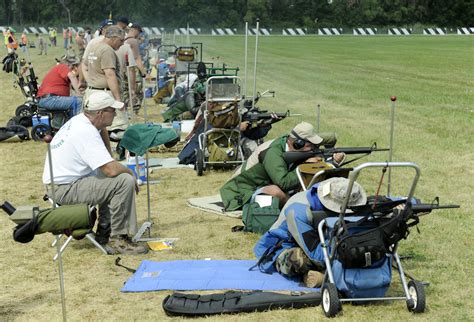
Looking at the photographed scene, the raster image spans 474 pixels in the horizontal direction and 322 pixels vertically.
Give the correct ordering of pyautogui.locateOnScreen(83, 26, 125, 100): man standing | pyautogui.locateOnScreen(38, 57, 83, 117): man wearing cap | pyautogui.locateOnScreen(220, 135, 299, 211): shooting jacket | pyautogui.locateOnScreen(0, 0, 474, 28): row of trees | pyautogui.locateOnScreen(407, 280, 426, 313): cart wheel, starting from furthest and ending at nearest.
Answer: pyautogui.locateOnScreen(0, 0, 474, 28): row of trees → pyautogui.locateOnScreen(38, 57, 83, 117): man wearing cap → pyautogui.locateOnScreen(83, 26, 125, 100): man standing → pyautogui.locateOnScreen(220, 135, 299, 211): shooting jacket → pyautogui.locateOnScreen(407, 280, 426, 313): cart wheel

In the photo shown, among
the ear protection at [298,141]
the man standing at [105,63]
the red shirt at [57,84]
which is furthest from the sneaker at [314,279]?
the red shirt at [57,84]

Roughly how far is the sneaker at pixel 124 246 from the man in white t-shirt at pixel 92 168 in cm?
16

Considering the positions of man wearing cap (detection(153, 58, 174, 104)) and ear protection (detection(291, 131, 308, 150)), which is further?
man wearing cap (detection(153, 58, 174, 104))

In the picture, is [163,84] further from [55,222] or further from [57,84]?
[55,222]

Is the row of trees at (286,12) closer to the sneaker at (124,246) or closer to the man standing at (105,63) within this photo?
the man standing at (105,63)

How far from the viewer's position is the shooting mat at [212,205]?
26.7ft

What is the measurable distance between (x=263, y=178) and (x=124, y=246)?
5.61ft

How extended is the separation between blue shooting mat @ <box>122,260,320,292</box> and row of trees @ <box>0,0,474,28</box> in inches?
3003

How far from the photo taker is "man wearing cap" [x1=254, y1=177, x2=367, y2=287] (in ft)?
18.0

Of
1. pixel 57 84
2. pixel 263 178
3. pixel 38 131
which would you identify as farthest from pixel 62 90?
pixel 263 178

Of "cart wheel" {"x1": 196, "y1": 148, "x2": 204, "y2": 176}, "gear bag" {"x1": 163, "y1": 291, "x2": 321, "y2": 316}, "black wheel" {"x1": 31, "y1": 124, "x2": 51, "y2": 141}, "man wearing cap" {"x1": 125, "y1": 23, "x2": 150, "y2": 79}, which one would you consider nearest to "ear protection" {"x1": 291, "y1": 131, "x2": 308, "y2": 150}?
"gear bag" {"x1": 163, "y1": 291, "x2": 321, "y2": 316}

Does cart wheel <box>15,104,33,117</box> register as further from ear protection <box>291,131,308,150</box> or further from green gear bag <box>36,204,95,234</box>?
green gear bag <box>36,204,95,234</box>

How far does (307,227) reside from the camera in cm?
563

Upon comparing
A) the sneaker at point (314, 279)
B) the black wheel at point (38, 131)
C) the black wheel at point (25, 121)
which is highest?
the sneaker at point (314, 279)
